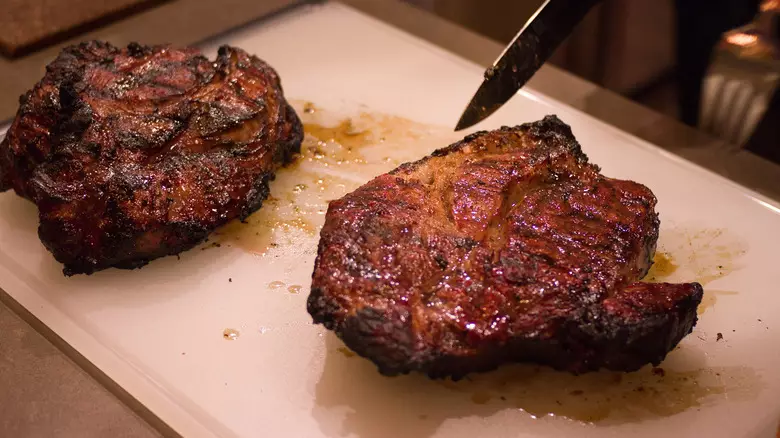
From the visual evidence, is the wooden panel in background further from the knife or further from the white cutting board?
the knife

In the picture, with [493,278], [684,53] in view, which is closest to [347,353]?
[493,278]

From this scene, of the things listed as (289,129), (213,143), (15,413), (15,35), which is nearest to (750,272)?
(289,129)

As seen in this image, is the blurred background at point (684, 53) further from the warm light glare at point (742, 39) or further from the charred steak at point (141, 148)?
the charred steak at point (141, 148)

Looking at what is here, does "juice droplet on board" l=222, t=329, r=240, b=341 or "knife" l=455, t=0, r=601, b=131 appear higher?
"knife" l=455, t=0, r=601, b=131

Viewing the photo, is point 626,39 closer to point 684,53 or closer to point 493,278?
point 684,53

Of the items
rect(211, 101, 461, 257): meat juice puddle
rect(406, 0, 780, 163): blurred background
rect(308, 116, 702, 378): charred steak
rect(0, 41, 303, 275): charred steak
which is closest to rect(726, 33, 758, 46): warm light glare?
rect(406, 0, 780, 163): blurred background

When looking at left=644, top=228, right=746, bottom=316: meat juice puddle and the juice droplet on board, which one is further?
left=644, top=228, right=746, bottom=316: meat juice puddle
